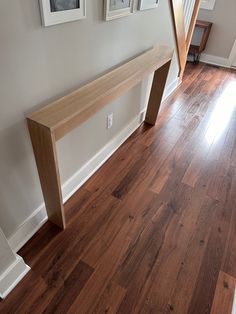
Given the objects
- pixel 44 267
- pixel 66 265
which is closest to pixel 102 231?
pixel 66 265

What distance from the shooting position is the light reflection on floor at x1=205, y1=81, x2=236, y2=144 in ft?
8.00

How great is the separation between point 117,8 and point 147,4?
0.45 metres

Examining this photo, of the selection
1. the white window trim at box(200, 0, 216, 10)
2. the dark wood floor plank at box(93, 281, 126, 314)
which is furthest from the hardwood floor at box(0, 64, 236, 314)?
the white window trim at box(200, 0, 216, 10)

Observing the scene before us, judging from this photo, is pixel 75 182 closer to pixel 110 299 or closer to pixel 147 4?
pixel 110 299

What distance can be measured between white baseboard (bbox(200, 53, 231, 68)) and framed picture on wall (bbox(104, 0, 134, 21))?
11.1ft

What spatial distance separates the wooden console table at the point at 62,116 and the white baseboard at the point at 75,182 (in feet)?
0.28

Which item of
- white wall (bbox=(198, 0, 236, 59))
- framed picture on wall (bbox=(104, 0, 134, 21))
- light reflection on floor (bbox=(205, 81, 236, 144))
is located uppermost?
framed picture on wall (bbox=(104, 0, 134, 21))

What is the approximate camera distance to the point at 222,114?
9.15 ft

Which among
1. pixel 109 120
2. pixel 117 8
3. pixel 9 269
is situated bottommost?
pixel 9 269

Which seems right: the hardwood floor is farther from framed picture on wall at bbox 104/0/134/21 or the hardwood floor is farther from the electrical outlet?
Result: framed picture on wall at bbox 104/0/134/21

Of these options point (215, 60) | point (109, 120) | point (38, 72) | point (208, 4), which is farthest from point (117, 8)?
point (215, 60)

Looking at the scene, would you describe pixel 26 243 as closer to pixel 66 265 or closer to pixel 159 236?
pixel 66 265

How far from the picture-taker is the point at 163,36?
2.17 m

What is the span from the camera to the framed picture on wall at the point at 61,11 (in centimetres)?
87
